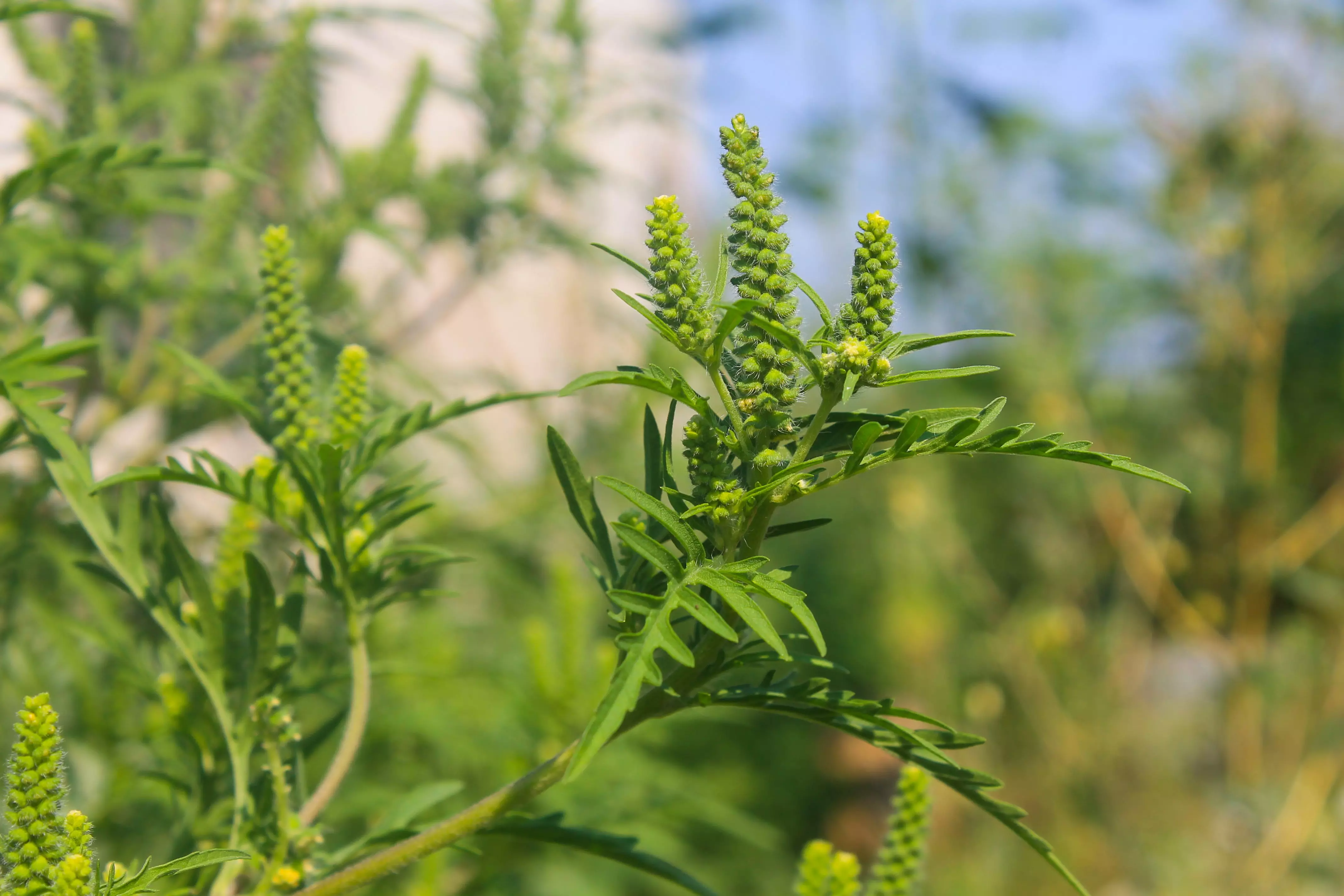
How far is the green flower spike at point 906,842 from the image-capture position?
1.75 ft

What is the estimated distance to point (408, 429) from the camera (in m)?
0.54

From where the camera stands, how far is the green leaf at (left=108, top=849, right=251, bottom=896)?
14.0 inches

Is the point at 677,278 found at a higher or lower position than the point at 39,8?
lower

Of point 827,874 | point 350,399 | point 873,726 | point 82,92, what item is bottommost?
point 827,874

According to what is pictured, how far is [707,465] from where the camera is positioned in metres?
0.42

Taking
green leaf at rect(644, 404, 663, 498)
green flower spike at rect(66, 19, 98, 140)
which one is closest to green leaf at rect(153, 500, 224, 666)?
green leaf at rect(644, 404, 663, 498)

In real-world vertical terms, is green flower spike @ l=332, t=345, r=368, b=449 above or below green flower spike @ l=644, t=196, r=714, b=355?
below

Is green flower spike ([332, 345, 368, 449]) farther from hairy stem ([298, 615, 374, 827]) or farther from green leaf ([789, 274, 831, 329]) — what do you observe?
green leaf ([789, 274, 831, 329])

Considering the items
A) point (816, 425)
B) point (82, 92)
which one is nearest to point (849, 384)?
point (816, 425)

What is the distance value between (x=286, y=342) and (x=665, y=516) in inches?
8.7

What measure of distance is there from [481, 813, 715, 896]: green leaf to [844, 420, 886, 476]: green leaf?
6.8 inches

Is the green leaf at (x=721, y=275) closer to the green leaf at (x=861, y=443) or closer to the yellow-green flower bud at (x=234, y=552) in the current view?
the green leaf at (x=861, y=443)

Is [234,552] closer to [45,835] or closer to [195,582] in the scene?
[195,582]

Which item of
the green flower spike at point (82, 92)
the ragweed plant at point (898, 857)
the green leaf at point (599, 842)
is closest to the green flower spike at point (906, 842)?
the ragweed plant at point (898, 857)
